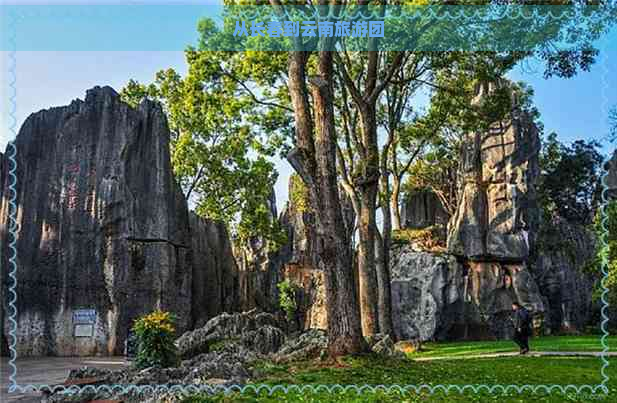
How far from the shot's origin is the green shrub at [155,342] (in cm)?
825

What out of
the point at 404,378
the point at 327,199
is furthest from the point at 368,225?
the point at 404,378

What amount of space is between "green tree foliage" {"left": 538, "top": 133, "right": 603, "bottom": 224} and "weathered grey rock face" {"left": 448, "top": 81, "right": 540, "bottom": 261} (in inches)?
44.6

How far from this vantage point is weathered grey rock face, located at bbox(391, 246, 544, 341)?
22984 mm

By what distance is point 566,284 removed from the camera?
86.1 ft

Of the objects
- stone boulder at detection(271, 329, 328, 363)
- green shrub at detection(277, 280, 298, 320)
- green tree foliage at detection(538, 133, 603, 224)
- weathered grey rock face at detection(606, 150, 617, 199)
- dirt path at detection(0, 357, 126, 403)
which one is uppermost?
Result: green tree foliage at detection(538, 133, 603, 224)

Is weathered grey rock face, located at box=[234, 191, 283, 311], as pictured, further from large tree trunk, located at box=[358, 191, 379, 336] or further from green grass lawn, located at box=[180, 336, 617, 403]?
green grass lawn, located at box=[180, 336, 617, 403]

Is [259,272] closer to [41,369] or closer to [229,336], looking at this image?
[229,336]

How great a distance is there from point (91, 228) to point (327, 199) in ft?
27.6

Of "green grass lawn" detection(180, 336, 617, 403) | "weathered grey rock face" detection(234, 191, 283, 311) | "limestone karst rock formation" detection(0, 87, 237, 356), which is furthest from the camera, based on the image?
"weathered grey rock face" detection(234, 191, 283, 311)

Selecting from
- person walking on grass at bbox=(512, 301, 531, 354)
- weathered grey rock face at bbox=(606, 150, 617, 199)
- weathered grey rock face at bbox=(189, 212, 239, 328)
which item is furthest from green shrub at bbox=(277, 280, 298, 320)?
weathered grey rock face at bbox=(606, 150, 617, 199)

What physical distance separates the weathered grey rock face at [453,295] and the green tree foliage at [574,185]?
3.04 meters

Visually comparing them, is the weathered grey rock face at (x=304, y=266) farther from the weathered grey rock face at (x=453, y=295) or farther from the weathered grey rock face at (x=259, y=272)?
the weathered grey rock face at (x=453, y=295)

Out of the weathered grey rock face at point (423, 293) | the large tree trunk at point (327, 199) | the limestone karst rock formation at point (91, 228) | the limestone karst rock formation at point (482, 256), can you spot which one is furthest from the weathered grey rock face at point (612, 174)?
the limestone karst rock formation at point (91, 228)

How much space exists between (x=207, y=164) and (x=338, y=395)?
1799cm
